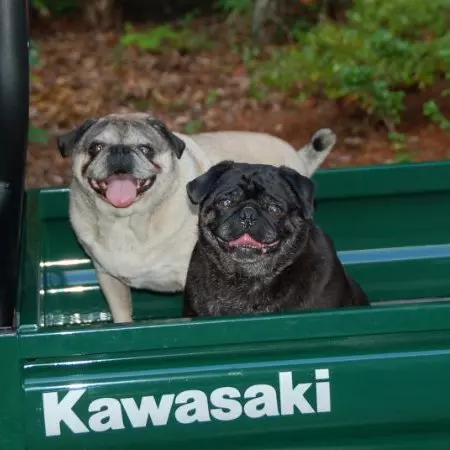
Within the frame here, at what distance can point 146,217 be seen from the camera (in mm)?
3650

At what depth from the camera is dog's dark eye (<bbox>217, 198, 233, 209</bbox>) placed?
3239mm

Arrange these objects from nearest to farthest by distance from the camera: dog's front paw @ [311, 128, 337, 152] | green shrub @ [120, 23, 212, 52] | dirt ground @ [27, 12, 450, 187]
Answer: dog's front paw @ [311, 128, 337, 152]
dirt ground @ [27, 12, 450, 187]
green shrub @ [120, 23, 212, 52]

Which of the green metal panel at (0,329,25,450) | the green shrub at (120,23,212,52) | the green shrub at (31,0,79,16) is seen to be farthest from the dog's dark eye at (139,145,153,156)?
the green shrub at (31,0,79,16)

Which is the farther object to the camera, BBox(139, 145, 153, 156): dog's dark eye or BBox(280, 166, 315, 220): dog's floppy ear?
BBox(139, 145, 153, 156): dog's dark eye

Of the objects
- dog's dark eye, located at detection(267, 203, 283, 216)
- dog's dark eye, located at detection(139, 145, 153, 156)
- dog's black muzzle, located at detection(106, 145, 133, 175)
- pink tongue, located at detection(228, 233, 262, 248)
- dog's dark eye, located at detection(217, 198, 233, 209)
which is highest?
dog's dark eye, located at detection(139, 145, 153, 156)

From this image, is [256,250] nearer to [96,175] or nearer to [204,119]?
[96,175]

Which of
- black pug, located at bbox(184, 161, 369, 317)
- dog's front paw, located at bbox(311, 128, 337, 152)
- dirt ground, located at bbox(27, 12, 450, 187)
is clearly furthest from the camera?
dirt ground, located at bbox(27, 12, 450, 187)

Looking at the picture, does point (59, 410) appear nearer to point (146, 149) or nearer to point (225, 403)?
point (225, 403)

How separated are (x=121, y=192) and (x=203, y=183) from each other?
42 centimetres

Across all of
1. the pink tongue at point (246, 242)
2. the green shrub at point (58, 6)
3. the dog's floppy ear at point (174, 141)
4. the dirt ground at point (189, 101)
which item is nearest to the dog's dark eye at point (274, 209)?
→ the pink tongue at point (246, 242)

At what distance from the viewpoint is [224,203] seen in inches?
128

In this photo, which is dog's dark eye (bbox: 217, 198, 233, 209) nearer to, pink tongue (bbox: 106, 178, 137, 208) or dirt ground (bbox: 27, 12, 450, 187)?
pink tongue (bbox: 106, 178, 137, 208)

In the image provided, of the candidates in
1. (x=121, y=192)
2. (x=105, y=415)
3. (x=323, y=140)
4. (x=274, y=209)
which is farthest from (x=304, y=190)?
(x=323, y=140)

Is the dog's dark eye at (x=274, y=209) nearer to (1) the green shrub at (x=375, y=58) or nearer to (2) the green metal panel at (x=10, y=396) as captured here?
(2) the green metal panel at (x=10, y=396)
